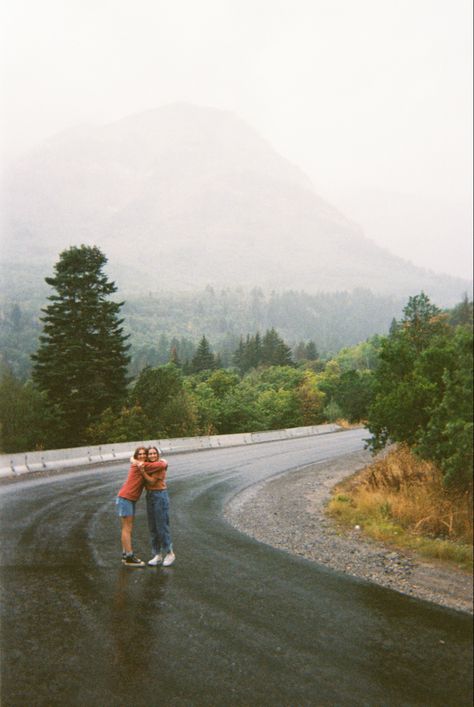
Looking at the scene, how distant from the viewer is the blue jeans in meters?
7.68

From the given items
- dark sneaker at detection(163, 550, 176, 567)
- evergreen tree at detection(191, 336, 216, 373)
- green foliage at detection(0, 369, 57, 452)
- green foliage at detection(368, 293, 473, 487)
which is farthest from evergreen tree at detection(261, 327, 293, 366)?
dark sneaker at detection(163, 550, 176, 567)

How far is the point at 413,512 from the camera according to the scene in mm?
9383

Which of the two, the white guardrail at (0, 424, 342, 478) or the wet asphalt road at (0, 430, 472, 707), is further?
the white guardrail at (0, 424, 342, 478)

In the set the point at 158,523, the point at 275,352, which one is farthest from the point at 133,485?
the point at 275,352

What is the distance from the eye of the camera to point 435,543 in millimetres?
7883

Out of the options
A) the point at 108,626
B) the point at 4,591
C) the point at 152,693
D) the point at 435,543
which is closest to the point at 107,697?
the point at 152,693

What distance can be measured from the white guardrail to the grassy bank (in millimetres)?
12431

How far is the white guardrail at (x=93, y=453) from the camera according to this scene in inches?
738

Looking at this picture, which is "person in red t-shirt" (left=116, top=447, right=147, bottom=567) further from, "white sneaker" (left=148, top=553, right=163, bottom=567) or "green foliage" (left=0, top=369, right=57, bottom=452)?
"green foliage" (left=0, top=369, right=57, bottom=452)

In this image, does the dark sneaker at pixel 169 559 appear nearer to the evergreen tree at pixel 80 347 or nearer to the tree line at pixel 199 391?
the tree line at pixel 199 391

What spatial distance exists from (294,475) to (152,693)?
15124 millimetres

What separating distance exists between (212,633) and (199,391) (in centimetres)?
4643

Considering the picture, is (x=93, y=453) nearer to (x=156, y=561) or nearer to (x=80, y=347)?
(x=80, y=347)

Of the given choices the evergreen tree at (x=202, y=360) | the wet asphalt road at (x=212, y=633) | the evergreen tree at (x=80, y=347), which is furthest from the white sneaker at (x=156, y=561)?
the evergreen tree at (x=202, y=360)
